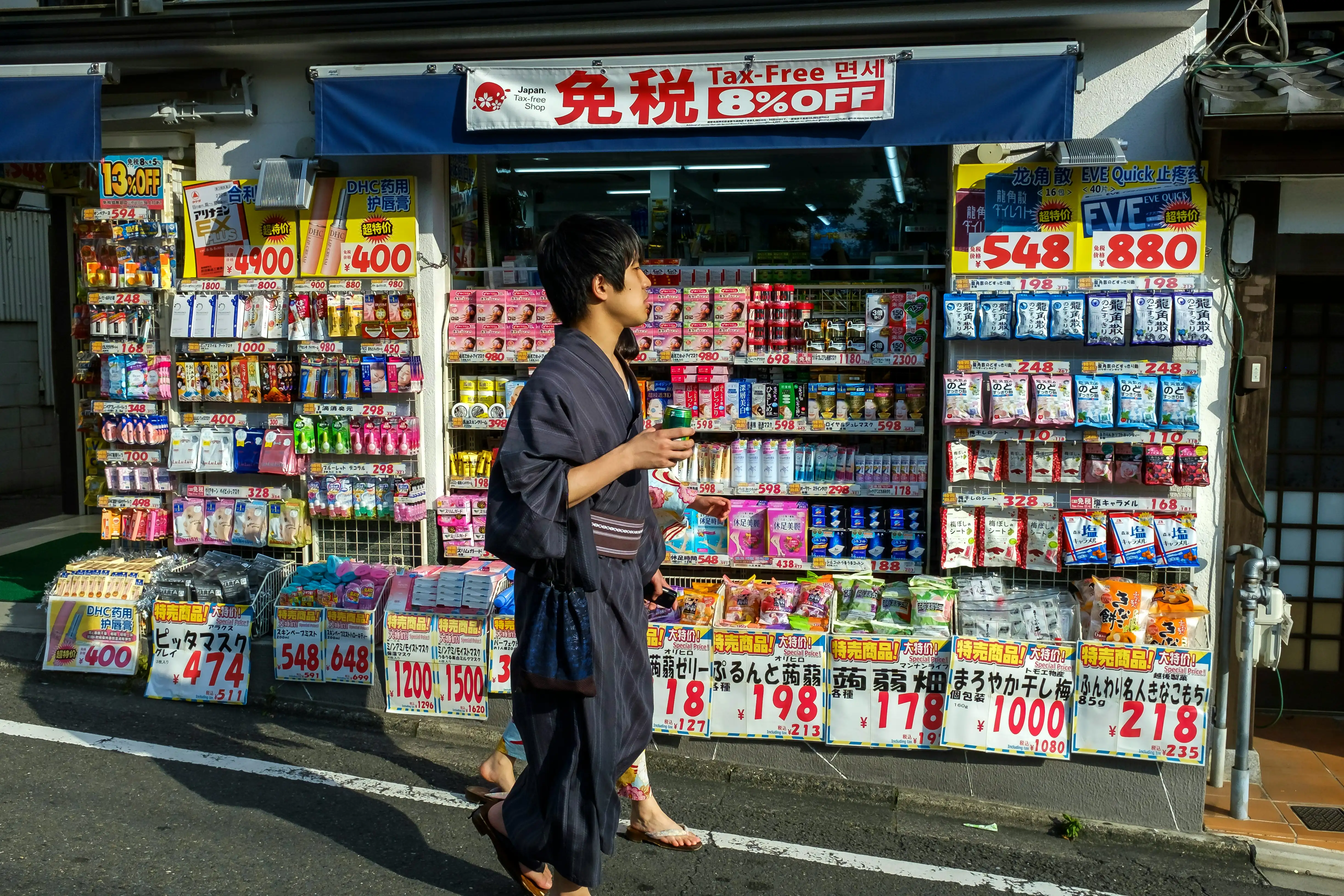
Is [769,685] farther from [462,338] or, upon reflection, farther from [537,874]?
[462,338]

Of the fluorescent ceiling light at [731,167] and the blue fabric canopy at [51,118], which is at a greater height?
the blue fabric canopy at [51,118]

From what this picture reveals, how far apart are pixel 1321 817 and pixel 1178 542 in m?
1.44

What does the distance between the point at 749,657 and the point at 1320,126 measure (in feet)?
11.8

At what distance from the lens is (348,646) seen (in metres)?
5.97

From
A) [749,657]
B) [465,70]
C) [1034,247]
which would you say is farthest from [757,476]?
[465,70]

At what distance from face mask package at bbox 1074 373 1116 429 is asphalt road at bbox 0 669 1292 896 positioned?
1826 mm

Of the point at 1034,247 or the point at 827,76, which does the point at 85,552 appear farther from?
the point at 1034,247

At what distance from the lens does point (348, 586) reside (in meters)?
6.09

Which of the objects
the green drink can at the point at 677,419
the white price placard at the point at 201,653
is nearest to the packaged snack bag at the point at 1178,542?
the green drink can at the point at 677,419

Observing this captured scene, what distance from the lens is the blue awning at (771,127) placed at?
540 cm

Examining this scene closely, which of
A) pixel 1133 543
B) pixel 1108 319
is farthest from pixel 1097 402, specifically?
pixel 1133 543

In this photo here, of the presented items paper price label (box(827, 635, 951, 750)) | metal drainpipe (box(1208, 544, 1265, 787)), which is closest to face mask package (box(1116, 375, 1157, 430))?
metal drainpipe (box(1208, 544, 1265, 787))

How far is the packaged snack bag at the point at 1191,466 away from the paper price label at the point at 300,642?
4.55 metres

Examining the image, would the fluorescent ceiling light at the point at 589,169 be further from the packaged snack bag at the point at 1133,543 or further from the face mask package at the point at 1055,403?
the packaged snack bag at the point at 1133,543
